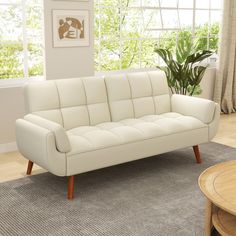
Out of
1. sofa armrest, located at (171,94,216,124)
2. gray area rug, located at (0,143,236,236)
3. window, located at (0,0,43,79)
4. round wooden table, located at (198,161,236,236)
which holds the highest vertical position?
window, located at (0,0,43,79)

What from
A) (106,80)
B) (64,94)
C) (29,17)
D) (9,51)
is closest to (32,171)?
(64,94)

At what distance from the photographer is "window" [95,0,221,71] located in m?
5.13

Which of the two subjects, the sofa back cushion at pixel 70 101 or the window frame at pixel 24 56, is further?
the window frame at pixel 24 56

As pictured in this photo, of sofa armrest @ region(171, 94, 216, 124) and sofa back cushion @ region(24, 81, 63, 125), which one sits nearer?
sofa back cushion @ region(24, 81, 63, 125)

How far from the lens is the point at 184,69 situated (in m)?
4.82

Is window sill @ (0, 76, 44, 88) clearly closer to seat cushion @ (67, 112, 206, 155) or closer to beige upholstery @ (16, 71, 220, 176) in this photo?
beige upholstery @ (16, 71, 220, 176)

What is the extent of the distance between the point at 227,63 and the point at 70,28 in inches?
102

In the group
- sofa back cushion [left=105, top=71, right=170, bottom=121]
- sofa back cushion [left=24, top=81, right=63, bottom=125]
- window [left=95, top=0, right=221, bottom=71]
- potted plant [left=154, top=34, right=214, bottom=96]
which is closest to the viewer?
sofa back cushion [left=24, top=81, right=63, bottom=125]

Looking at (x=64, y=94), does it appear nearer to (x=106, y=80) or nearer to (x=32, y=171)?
(x=106, y=80)

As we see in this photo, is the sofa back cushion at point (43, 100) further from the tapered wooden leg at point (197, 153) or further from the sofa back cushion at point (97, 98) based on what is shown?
the tapered wooden leg at point (197, 153)

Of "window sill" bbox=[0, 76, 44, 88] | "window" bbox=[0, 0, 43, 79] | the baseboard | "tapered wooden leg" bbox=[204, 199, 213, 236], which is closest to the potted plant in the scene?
"window" bbox=[0, 0, 43, 79]

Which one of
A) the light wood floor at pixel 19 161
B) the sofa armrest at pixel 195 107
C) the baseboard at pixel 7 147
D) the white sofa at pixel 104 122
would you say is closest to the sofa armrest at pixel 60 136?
the white sofa at pixel 104 122

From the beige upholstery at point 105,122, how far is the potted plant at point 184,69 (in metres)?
0.54

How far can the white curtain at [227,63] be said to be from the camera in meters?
5.91
